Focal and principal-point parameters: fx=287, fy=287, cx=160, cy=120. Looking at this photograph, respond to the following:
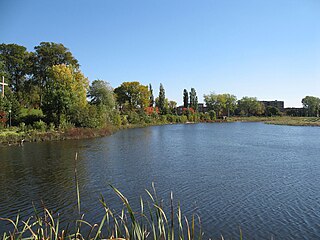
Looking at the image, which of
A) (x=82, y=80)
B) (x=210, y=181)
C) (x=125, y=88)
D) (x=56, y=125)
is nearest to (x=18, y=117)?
(x=56, y=125)

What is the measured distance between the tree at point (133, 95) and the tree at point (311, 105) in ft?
226

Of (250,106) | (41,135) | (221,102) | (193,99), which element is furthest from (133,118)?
(250,106)

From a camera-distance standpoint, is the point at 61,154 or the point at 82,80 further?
the point at 82,80

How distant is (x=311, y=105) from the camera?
111812 millimetres

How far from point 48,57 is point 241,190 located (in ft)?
137

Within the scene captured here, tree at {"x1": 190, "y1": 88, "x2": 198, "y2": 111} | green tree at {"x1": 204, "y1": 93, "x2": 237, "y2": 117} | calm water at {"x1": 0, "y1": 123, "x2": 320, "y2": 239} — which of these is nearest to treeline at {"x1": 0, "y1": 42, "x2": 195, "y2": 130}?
calm water at {"x1": 0, "y1": 123, "x2": 320, "y2": 239}

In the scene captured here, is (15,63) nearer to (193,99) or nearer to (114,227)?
(114,227)

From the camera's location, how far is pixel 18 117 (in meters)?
33.3

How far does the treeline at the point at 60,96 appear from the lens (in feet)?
111

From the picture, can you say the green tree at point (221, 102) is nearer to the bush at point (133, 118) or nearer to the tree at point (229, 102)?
the tree at point (229, 102)

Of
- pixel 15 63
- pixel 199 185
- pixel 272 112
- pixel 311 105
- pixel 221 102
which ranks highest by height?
pixel 15 63

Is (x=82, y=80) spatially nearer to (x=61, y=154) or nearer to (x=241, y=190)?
(x=61, y=154)

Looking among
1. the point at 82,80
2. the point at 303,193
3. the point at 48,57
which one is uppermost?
the point at 48,57

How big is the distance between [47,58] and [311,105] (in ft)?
333
